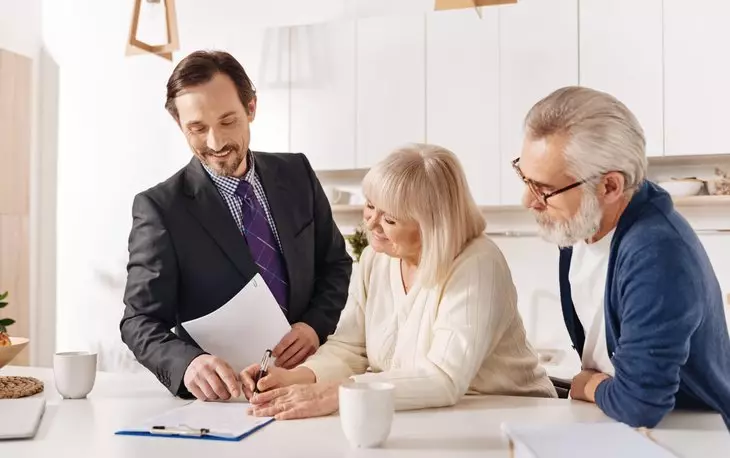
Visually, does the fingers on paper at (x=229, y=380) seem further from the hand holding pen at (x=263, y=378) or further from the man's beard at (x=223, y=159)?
the man's beard at (x=223, y=159)

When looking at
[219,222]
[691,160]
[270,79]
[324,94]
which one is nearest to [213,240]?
[219,222]

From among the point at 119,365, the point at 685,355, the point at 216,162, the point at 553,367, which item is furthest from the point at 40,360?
the point at 685,355

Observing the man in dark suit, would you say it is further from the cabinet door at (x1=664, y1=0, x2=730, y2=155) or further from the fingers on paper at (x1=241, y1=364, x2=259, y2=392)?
the cabinet door at (x1=664, y1=0, x2=730, y2=155)

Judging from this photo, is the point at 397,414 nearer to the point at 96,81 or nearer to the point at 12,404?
the point at 12,404

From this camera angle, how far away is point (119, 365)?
4449 mm

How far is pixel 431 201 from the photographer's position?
1686 millimetres

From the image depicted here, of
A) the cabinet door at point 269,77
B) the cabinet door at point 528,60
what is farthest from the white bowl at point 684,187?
the cabinet door at point 269,77

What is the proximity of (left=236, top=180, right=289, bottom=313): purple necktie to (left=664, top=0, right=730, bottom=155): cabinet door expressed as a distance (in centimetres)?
218

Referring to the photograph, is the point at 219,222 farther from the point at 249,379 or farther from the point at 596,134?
the point at 596,134

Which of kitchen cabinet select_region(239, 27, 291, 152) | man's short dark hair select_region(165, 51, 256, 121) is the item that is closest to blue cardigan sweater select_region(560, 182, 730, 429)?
man's short dark hair select_region(165, 51, 256, 121)

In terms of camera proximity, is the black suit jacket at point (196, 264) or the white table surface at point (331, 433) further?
the black suit jacket at point (196, 264)

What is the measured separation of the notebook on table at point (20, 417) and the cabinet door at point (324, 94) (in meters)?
2.61

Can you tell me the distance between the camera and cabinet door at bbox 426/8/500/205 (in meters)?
3.65

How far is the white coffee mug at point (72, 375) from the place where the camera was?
157cm
